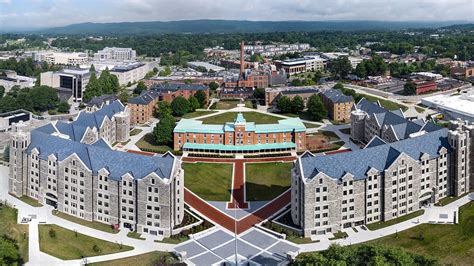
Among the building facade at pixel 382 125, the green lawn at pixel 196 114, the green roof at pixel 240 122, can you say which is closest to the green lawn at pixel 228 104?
the green lawn at pixel 196 114

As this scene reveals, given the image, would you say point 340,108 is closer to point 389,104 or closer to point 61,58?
point 389,104

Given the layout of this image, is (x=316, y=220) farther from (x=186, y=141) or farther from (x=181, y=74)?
(x=181, y=74)

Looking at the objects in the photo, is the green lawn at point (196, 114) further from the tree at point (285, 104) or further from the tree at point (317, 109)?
the tree at point (317, 109)

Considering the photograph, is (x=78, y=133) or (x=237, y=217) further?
(x=78, y=133)

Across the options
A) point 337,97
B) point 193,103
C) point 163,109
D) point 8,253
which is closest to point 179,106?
point 163,109

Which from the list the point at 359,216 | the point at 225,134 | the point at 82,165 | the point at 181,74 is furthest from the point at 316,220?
the point at 181,74

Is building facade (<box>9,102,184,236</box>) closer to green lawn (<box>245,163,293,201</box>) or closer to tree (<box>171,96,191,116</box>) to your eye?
green lawn (<box>245,163,293,201</box>)
